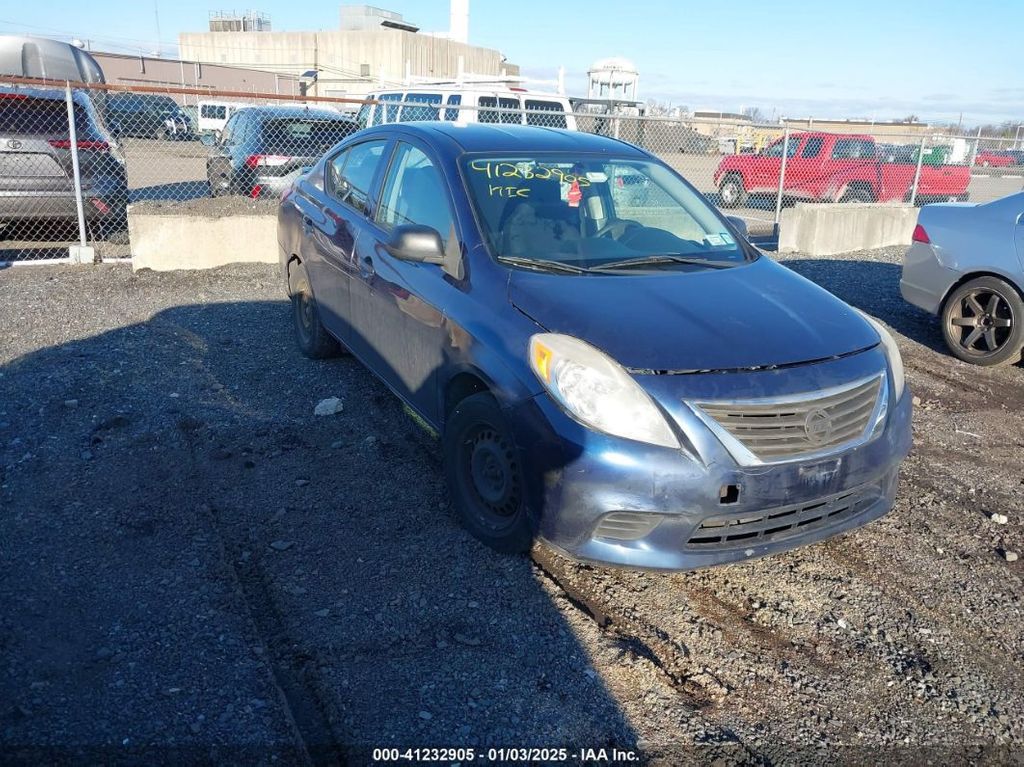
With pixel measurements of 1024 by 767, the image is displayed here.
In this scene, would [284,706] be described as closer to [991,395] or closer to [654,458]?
[654,458]

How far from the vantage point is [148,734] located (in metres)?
2.62

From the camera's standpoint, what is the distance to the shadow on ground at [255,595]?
271 cm

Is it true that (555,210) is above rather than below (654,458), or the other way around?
above

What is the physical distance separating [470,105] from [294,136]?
9.31ft

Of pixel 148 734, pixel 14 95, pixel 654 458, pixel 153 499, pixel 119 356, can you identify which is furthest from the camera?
pixel 14 95

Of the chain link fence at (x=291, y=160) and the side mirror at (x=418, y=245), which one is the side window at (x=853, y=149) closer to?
the chain link fence at (x=291, y=160)

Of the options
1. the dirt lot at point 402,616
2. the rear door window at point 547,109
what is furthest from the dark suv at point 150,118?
the dirt lot at point 402,616

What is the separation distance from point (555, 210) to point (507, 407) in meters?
1.34

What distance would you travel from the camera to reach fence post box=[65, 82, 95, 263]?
8594 mm

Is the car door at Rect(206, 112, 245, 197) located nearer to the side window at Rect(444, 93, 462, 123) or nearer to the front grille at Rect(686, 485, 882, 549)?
the side window at Rect(444, 93, 462, 123)

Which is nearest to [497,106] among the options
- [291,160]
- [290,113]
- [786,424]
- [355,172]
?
[290,113]

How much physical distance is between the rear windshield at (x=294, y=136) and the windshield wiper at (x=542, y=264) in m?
7.80

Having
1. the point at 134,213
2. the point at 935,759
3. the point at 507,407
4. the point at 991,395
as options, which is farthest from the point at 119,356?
the point at 991,395

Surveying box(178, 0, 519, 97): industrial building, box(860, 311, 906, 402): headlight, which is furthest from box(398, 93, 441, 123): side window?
box(178, 0, 519, 97): industrial building
